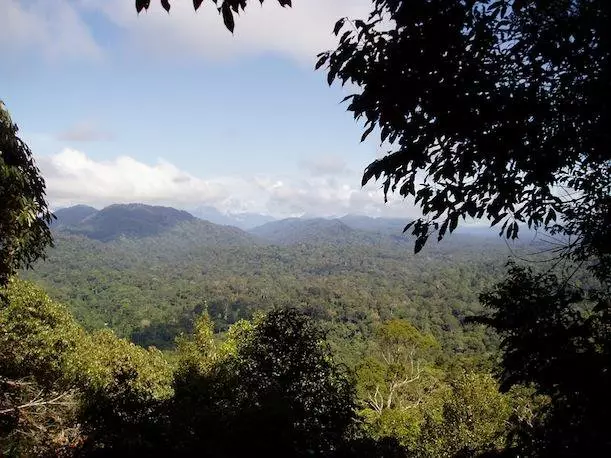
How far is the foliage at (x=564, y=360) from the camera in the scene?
4.32m

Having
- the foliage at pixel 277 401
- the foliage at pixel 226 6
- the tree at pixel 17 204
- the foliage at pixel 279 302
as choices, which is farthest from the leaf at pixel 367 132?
the foliage at pixel 279 302

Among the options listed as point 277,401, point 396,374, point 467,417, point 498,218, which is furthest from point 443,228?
point 396,374

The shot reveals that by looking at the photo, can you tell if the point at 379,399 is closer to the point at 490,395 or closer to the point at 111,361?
the point at 490,395

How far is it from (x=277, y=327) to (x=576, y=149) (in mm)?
10603

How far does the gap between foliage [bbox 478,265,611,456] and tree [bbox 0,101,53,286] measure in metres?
6.44

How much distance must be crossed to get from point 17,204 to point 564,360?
7.02 meters

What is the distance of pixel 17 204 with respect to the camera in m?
5.18

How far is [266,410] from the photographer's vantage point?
7.35 m

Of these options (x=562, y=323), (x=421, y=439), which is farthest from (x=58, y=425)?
(x=421, y=439)

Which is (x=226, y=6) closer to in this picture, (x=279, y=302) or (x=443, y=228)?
(x=443, y=228)

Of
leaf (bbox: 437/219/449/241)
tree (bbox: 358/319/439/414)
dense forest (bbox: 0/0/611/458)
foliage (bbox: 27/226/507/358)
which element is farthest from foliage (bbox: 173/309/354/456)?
→ foliage (bbox: 27/226/507/358)

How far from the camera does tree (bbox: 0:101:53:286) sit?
5094 millimetres

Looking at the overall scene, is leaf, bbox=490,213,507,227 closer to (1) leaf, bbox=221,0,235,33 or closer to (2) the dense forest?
(2) the dense forest

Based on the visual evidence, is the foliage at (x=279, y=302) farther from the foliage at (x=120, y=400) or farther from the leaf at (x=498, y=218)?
the leaf at (x=498, y=218)
